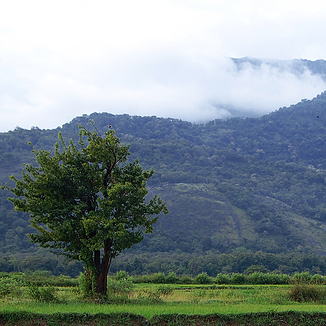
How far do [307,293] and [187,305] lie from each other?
636cm

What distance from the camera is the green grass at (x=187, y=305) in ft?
42.5

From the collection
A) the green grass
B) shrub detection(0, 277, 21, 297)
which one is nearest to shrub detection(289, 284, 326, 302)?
the green grass

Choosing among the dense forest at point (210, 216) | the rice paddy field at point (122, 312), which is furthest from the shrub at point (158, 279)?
the dense forest at point (210, 216)

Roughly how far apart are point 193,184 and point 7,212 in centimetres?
6381

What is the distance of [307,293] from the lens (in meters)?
18.3

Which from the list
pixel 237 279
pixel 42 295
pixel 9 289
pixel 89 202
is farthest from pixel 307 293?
pixel 9 289

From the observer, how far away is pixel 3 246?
8169cm

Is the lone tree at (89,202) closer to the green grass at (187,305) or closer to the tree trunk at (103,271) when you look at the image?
the tree trunk at (103,271)

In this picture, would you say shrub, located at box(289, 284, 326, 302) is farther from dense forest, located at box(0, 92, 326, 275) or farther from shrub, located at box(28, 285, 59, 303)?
dense forest, located at box(0, 92, 326, 275)

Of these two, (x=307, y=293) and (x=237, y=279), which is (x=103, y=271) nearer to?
(x=307, y=293)

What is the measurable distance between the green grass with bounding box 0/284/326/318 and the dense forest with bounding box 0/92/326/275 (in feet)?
97.3

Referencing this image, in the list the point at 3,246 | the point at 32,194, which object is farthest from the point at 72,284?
the point at 3,246

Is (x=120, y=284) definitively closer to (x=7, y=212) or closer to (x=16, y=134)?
(x=7, y=212)

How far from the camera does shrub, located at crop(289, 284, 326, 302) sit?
1806cm
